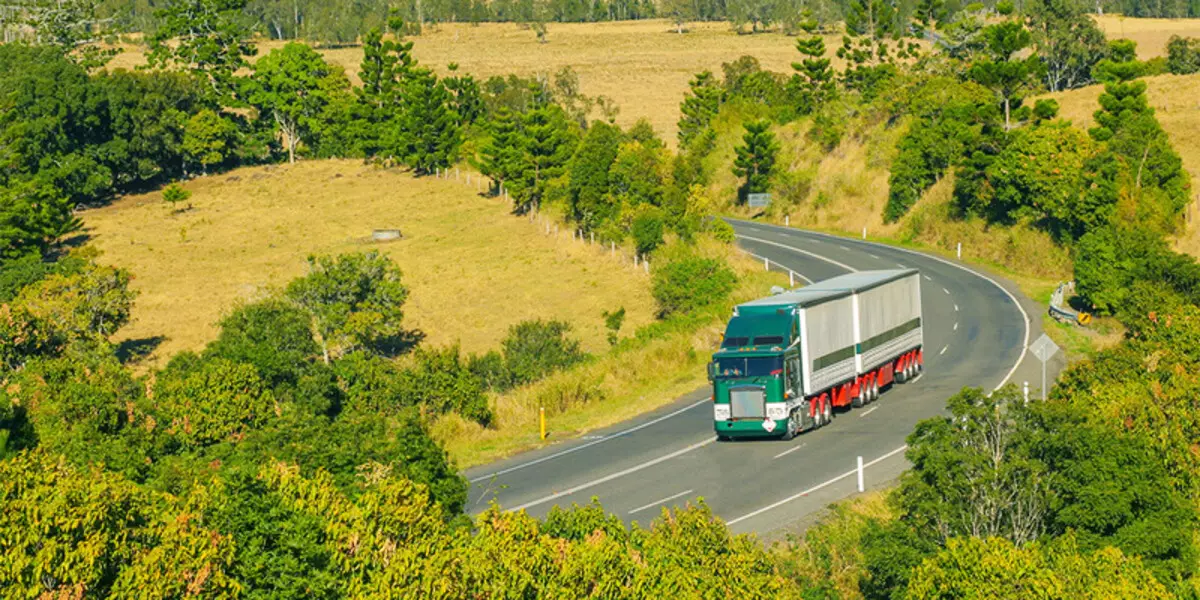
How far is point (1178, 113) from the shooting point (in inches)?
3219

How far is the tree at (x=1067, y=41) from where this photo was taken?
105562mm

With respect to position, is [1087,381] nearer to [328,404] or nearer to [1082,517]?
[1082,517]

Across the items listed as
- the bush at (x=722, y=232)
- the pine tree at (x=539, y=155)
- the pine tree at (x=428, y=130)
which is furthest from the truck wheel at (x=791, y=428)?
the pine tree at (x=428, y=130)

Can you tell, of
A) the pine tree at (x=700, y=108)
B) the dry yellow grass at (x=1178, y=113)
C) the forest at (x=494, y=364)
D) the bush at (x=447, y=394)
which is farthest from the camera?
the pine tree at (x=700, y=108)

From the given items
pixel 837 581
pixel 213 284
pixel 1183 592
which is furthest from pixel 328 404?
pixel 213 284

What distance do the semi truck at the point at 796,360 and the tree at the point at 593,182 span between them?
3767 centimetres

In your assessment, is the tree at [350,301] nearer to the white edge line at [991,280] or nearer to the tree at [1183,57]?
the white edge line at [991,280]

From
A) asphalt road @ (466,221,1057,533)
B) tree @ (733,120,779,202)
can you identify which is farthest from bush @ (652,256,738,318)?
tree @ (733,120,779,202)

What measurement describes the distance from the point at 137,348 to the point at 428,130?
4470 cm

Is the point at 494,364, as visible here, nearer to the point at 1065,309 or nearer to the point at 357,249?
the point at 1065,309

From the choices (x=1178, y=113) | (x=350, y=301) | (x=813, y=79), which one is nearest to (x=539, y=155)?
(x=813, y=79)

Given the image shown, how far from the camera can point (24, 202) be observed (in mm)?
80375

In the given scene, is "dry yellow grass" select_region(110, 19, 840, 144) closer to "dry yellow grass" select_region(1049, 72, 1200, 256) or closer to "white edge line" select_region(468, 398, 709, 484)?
"dry yellow grass" select_region(1049, 72, 1200, 256)

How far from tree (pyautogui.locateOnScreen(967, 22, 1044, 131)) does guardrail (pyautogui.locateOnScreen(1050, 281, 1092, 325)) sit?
19.9m
